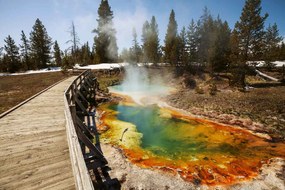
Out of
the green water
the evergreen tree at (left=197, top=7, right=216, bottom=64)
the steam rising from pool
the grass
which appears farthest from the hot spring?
the evergreen tree at (left=197, top=7, right=216, bottom=64)

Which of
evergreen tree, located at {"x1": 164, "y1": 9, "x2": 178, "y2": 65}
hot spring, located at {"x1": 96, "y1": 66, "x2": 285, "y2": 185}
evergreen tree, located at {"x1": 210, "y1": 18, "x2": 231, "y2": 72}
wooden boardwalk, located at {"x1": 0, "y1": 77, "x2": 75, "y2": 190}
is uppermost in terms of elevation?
evergreen tree, located at {"x1": 164, "y1": 9, "x2": 178, "y2": 65}

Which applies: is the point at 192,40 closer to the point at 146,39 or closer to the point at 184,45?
the point at 184,45

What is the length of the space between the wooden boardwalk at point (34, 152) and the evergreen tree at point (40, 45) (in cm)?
5112

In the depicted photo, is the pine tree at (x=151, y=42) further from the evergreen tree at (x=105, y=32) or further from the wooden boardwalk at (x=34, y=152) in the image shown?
the wooden boardwalk at (x=34, y=152)

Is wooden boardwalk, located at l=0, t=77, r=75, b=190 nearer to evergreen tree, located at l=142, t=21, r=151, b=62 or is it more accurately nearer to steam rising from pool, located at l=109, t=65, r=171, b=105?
steam rising from pool, located at l=109, t=65, r=171, b=105

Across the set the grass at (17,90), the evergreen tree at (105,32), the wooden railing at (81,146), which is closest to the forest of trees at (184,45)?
Result: the evergreen tree at (105,32)

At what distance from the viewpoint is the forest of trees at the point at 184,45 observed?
2347 cm

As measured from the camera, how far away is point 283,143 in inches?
416

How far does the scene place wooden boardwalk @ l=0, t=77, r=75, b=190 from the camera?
4.14 meters

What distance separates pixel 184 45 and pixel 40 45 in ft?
138

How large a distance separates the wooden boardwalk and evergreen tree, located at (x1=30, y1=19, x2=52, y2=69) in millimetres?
51117

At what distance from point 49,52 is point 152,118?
50882 mm

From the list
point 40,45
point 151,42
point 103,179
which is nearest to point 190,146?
point 103,179

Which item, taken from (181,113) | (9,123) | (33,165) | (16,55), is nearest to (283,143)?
(181,113)
